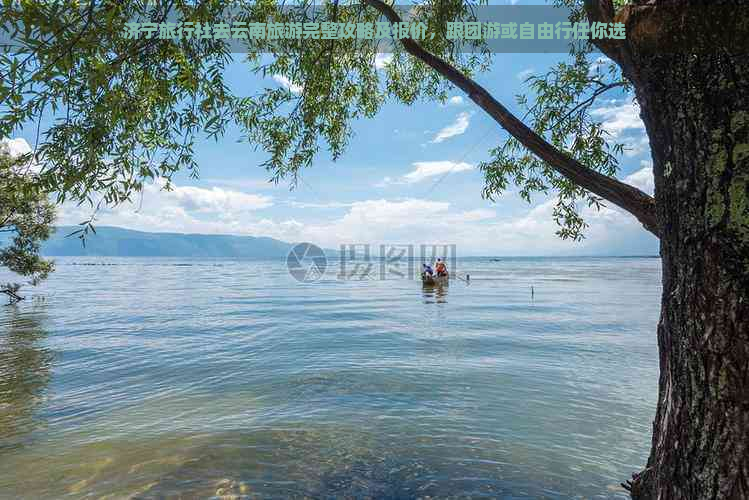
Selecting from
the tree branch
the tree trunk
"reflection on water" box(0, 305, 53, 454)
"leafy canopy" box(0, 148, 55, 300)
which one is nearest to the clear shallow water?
"reflection on water" box(0, 305, 53, 454)

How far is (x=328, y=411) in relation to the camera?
782cm

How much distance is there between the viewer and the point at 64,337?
16.2m

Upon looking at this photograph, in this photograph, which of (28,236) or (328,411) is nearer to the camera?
(328,411)

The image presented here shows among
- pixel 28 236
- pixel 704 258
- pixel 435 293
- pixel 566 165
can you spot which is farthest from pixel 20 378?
pixel 435 293

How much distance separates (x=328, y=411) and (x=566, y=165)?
6.27 m

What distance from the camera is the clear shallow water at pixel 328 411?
5355 mm

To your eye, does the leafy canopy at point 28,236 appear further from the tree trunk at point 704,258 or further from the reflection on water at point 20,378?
the tree trunk at point 704,258

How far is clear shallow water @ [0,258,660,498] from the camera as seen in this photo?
17.6 ft

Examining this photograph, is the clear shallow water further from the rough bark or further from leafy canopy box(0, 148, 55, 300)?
leafy canopy box(0, 148, 55, 300)

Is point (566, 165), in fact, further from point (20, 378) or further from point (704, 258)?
point (20, 378)

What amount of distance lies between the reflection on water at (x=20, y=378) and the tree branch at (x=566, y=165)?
28.8ft

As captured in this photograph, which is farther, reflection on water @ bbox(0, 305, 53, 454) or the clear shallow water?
reflection on water @ bbox(0, 305, 53, 454)

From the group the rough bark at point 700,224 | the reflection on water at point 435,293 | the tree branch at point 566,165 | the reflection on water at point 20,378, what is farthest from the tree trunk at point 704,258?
the reflection on water at point 435,293

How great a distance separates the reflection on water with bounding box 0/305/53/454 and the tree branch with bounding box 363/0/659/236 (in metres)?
8.78
